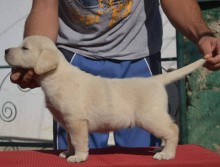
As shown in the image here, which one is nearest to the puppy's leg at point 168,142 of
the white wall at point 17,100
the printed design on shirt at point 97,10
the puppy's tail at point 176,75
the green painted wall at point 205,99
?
the puppy's tail at point 176,75

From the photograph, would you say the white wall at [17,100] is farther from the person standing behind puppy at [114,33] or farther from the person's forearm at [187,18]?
the person's forearm at [187,18]

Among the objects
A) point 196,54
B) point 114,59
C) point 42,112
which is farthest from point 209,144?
point 42,112

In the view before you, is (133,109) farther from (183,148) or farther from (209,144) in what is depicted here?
(209,144)

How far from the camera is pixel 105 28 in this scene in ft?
8.95

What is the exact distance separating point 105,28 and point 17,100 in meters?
2.33

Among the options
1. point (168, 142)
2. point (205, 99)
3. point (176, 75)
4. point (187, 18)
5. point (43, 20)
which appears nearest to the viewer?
point (168, 142)

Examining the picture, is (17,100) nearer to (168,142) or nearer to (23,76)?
(23,76)

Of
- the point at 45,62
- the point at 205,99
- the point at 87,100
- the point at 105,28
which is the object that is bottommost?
the point at 205,99

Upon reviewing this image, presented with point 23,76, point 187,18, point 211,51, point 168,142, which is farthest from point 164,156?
point 187,18

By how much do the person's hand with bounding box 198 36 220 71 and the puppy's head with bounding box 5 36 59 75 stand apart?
66 cm

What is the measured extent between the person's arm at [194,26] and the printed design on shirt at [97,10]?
0.23 metres

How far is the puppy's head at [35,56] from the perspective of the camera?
2.14 meters

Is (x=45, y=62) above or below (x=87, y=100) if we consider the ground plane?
above

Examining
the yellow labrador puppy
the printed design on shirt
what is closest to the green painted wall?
the printed design on shirt
